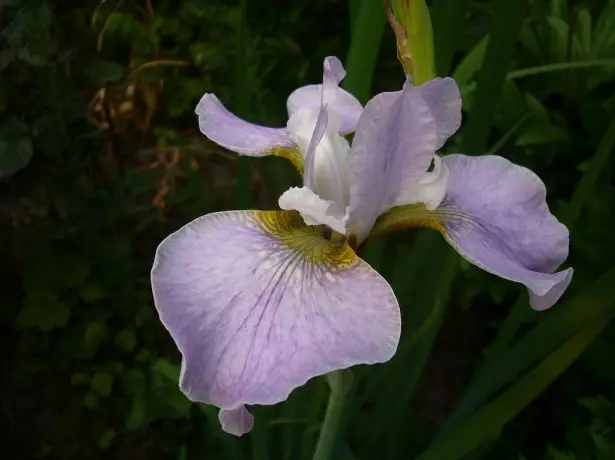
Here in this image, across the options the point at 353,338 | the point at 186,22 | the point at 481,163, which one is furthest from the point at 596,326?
the point at 186,22

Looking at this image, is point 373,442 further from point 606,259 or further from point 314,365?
point 314,365

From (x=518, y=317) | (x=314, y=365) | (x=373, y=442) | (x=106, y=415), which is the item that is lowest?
(x=106, y=415)

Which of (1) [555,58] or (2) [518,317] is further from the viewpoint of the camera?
(1) [555,58]

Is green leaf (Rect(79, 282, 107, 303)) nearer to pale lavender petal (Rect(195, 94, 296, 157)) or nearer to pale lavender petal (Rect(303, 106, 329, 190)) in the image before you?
pale lavender petal (Rect(195, 94, 296, 157))

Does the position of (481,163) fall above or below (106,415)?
above

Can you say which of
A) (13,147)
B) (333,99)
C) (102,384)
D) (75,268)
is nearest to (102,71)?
(13,147)

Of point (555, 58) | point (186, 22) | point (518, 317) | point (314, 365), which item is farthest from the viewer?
point (186, 22)

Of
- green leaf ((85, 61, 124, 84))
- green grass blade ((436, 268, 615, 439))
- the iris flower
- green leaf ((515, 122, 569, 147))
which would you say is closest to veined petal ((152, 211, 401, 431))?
the iris flower
